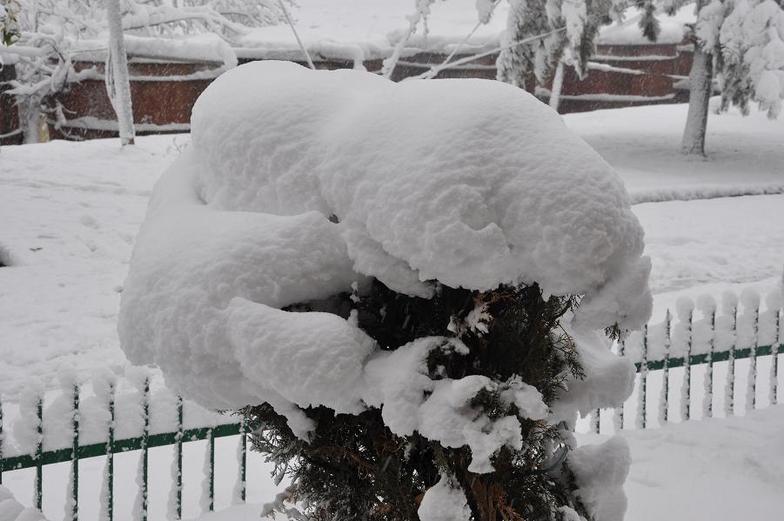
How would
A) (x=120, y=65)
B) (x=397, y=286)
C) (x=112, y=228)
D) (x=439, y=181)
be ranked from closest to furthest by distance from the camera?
(x=439, y=181) < (x=397, y=286) < (x=112, y=228) < (x=120, y=65)

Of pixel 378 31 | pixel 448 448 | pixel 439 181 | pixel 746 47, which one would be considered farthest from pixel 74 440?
pixel 378 31

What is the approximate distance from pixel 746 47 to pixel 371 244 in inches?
535

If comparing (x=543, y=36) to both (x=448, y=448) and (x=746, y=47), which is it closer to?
(x=746, y=47)

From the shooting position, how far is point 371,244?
224 centimetres

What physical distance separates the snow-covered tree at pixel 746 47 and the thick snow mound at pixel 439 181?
41.6 feet

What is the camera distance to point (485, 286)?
210 centimetres

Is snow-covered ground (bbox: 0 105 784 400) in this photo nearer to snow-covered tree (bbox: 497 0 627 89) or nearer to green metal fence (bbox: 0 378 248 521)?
snow-covered tree (bbox: 497 0 627 89)

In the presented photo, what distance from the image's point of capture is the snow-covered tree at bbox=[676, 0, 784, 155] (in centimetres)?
1355

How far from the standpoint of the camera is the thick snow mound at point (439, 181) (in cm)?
209

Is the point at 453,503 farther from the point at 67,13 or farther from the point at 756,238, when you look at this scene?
the point at 67,13

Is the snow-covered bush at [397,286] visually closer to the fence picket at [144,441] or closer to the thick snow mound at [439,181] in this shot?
the thick snow mound at [439,181]

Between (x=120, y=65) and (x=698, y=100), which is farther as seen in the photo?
(x=698, y=100)

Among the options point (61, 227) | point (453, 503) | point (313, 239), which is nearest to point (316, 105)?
point (313, 239)

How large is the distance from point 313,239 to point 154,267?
471 mm
